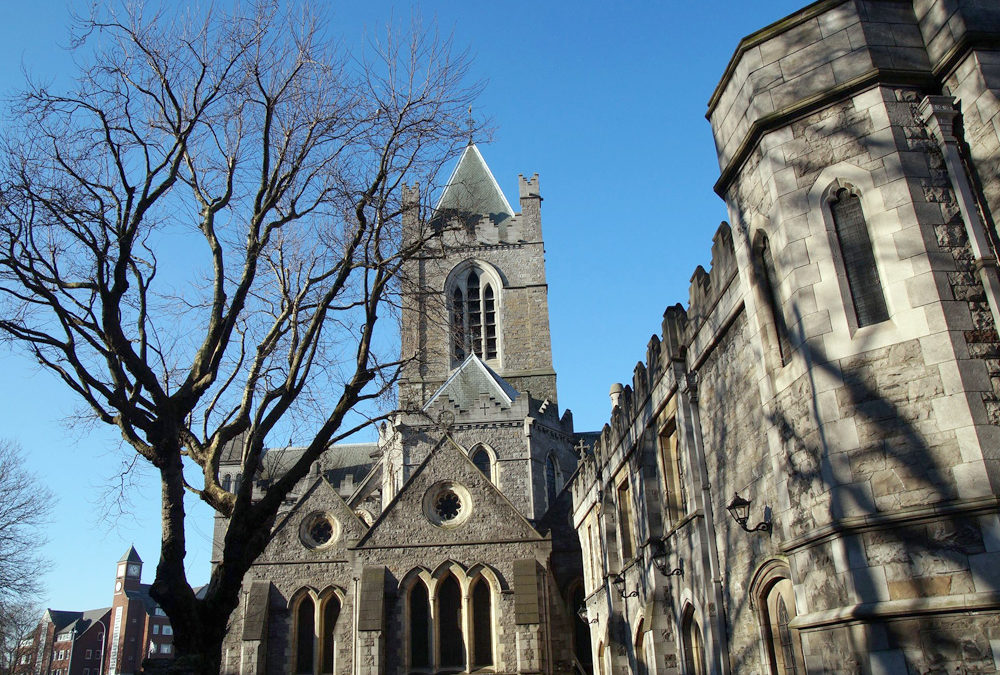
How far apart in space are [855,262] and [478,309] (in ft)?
103

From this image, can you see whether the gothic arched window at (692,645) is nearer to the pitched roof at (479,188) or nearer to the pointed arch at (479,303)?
the pointed arch at (479,303)

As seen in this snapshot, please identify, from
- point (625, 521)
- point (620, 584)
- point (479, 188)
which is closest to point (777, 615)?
point (625, 521)

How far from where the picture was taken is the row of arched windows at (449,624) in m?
20.5

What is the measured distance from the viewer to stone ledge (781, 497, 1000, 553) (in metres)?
5.52

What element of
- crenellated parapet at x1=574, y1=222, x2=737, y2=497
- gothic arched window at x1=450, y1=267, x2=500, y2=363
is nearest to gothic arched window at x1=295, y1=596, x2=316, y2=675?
crenellated parapet at x1=574, y1=222, x2=737, y2=497

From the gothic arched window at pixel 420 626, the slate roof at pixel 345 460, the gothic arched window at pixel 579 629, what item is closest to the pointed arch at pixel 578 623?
the gothic arched window at pixel 579 629

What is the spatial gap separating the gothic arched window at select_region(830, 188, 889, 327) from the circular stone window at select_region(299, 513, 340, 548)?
63.3 ft

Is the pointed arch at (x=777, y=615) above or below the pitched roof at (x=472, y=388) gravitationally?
below

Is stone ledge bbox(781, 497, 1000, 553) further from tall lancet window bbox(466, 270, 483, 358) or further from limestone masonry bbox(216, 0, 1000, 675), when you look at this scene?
tall lancet window bbox(466, 270, 483, 358)

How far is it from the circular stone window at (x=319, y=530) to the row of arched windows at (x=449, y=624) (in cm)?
343

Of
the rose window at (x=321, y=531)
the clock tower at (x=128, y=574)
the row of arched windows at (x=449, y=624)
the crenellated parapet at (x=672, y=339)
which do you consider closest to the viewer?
the crenellated parapet at (x=672, y=339)

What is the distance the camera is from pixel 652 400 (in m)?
12.6

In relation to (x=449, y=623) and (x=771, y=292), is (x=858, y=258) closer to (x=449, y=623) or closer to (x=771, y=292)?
(x=771, y=292)

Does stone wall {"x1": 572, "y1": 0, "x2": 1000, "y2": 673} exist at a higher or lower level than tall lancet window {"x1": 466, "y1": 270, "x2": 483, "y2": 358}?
lower
